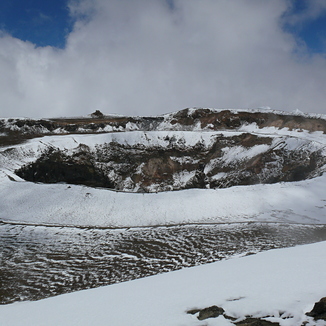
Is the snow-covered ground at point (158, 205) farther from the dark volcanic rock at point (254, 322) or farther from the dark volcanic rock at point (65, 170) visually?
the dark volcanic rock at point (254, 322)

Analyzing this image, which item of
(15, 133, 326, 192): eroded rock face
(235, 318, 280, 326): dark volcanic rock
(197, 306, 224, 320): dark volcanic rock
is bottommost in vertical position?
(235, 318, 280, 326): dark volcanic rock

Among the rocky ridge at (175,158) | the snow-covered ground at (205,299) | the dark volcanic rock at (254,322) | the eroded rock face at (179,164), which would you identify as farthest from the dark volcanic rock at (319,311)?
the eroded rock face at (179,164)

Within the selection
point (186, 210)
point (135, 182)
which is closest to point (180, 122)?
point (135, 182)

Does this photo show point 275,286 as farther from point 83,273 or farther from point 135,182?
point 135,182

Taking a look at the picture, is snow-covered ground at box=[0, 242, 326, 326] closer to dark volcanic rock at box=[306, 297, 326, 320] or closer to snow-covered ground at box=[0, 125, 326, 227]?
dark volcanic rock at box=[306, 297, 326, 320]

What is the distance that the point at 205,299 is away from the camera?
23.0 feet

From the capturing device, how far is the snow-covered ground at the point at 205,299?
591 centimetres

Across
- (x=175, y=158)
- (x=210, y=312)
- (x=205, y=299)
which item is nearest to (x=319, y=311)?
(x=210, y=312)

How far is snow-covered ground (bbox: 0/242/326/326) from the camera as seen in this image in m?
5.91

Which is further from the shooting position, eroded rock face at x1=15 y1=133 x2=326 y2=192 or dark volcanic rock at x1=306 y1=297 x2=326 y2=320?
eroded rock face at x1=15 y1=133 x2=326 y2=192

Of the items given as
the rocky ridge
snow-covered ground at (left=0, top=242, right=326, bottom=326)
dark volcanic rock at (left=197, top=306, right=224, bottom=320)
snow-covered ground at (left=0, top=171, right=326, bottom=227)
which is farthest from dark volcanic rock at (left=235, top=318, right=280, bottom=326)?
the rocky ridge

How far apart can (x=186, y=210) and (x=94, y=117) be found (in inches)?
2049

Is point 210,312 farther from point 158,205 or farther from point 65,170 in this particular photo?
point 65,170

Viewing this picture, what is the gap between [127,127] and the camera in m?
60.8
